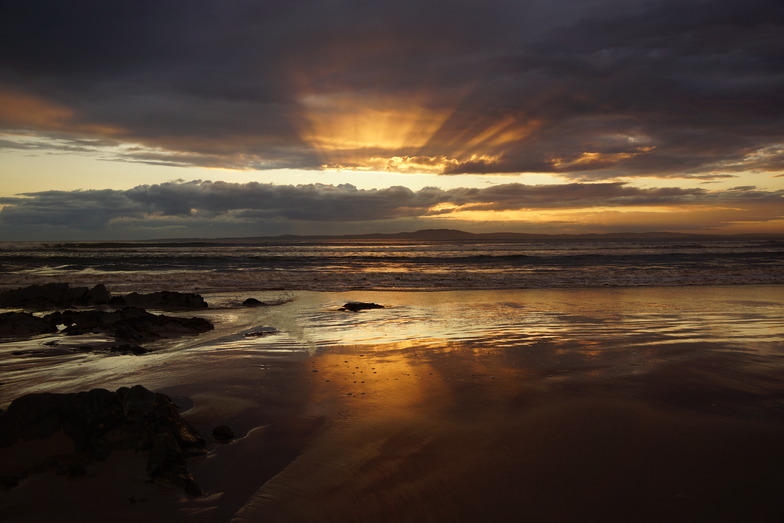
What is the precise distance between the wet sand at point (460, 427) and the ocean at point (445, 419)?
0.06 feet

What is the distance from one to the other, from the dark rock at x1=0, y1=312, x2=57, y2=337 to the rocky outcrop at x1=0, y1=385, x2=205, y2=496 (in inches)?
257

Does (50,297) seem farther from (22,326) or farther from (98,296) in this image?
(22,326)

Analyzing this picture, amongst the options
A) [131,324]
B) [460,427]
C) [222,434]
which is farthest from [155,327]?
[460,427]

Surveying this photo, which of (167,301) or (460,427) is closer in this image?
(460,427)

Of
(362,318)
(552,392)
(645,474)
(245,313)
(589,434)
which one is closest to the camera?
(645,474)

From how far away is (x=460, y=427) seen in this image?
4.50 metres

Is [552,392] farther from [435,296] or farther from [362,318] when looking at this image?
[435,296]

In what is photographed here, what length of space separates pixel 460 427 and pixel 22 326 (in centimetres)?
938

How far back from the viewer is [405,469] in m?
3.71

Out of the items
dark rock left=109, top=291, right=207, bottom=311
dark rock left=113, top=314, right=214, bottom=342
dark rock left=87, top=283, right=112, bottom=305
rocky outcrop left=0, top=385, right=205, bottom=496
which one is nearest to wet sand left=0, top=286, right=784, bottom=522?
rocky outcrop left=0, top=385, right=205, bottom=496

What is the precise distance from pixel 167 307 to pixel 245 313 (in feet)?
8.26

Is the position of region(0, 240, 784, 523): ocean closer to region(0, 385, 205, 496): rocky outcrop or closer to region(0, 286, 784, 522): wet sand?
region(0, 286, 784, 522): wet sand

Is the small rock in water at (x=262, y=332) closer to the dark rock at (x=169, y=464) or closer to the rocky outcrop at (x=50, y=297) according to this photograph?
the dark rock at (x=169, y=464)

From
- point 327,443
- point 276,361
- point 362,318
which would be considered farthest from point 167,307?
point 327,443
